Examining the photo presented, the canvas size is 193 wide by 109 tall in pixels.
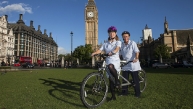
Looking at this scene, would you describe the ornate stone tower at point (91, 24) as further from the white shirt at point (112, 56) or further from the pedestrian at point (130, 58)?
the white shirt at point (112, 56)

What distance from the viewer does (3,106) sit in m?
3.95

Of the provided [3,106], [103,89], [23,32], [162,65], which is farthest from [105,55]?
[23,32]

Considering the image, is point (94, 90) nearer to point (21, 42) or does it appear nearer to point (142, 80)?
point (142, 80)

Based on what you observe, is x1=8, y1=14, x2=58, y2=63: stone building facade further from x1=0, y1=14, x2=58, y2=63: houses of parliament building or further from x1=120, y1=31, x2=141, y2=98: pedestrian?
x1=120, y1=31, x2=141, y2=98: pedestrian

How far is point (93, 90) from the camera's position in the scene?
13.2ft

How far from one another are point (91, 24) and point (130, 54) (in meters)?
99.6

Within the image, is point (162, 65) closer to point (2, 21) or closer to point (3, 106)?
point (3, 106)

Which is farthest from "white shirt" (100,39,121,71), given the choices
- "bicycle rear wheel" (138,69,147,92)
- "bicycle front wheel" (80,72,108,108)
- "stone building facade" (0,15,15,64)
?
"stone building facade" (0,15,15,64)

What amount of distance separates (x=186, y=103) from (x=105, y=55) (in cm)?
238

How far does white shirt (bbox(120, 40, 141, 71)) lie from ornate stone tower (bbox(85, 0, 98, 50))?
3771 inches

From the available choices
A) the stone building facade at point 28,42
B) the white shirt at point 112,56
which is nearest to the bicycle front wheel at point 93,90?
the white shirt at point 112,56

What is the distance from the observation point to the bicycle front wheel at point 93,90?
3750mm

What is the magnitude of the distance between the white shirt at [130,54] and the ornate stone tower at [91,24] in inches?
3771

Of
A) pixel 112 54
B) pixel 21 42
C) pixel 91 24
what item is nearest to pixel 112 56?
pixel 112 54
